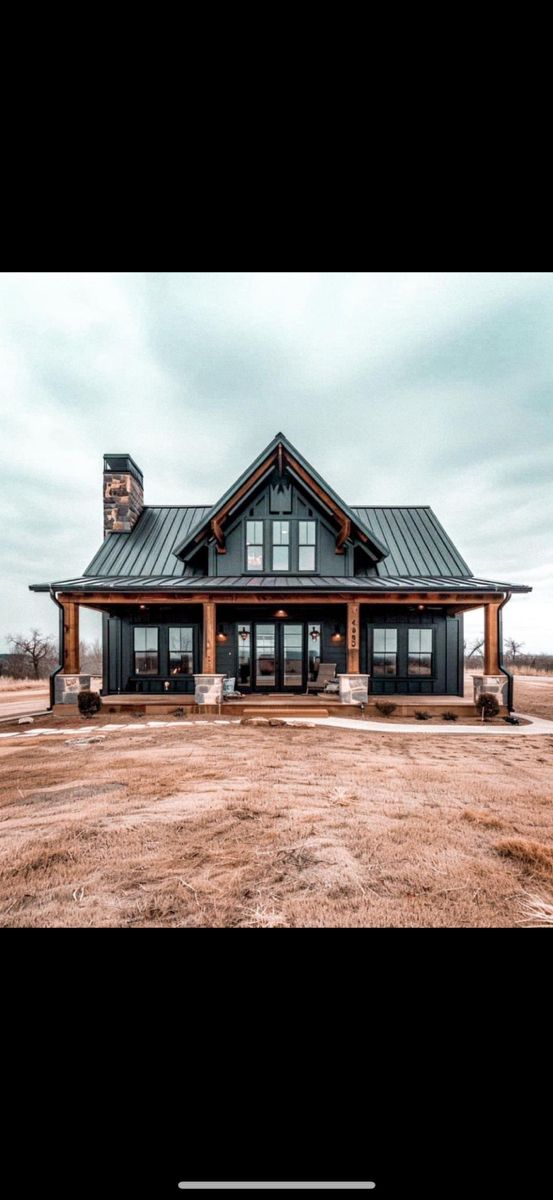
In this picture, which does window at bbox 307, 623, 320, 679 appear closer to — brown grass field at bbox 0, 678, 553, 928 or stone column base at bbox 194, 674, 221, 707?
stone column base at bbox 194, 674, 221, 707

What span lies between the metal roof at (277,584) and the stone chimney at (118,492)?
2.25m

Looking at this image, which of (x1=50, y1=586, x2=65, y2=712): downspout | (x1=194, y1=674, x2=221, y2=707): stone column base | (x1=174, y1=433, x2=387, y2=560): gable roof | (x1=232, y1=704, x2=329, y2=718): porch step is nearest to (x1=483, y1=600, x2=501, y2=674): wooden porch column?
(x1=174, y1=433, x2=387, y2=560): gable roof

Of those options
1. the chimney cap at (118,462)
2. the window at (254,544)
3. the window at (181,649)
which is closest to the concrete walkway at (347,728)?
the window at (181,649)

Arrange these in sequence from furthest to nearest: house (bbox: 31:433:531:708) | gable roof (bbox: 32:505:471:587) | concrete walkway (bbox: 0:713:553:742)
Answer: gable roof (bbox: 32:505:471:587)
house (bbox: 31:433:531:708)
concrete walkway (bbox: 0:713:553:742)

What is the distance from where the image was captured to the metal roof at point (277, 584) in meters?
8.66

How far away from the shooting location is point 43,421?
12398mm

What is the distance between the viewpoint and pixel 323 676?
10.6 m

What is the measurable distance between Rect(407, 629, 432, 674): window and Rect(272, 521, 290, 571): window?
3.80 metres

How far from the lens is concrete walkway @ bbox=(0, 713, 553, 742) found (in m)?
6.76
